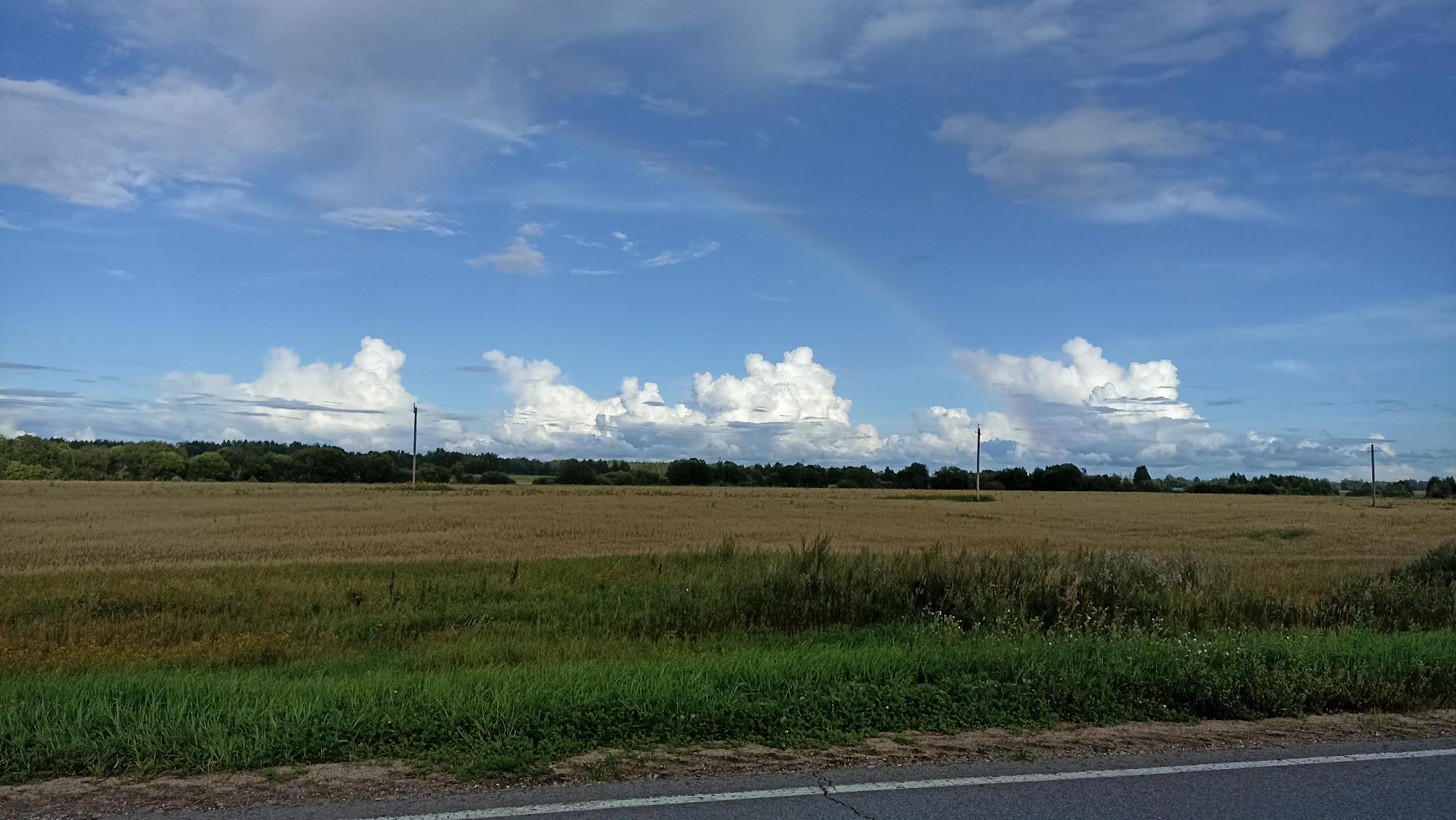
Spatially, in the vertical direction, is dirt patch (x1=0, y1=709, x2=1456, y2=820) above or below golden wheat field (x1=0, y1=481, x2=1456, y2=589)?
above

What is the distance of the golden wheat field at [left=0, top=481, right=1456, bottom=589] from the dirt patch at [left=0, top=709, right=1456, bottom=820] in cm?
1133

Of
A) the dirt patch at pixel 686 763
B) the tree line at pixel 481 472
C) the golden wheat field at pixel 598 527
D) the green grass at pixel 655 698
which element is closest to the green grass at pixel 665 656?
the green grass at pixel 655 698

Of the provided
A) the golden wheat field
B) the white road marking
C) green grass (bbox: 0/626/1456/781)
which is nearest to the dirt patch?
green grass (bbox: 0/626/1456/781)

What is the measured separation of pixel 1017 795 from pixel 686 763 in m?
2.12

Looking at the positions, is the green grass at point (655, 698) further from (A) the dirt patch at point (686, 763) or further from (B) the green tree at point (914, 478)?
(B) the green tree at point (914, 478)

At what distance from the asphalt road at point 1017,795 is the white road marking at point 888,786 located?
12mm

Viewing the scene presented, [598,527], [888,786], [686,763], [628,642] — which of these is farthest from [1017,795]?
[598,527]

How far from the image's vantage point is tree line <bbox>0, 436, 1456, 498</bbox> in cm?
10181

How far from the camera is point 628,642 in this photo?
12625mm

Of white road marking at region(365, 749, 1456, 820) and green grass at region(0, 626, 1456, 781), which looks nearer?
white road marking at region(365, 749, 1456, 820)

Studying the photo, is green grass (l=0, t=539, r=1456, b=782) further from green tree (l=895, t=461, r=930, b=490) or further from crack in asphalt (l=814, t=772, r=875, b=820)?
green tree (l=895, t=461, r=930, b=490)

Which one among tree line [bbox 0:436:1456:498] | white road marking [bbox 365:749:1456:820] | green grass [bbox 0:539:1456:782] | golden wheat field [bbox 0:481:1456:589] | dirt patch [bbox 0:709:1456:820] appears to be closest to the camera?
white road marking [bbox 365:749:1456:820]

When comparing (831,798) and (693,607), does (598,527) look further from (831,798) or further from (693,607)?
(831,798)

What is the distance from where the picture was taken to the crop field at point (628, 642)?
6.81 meters
